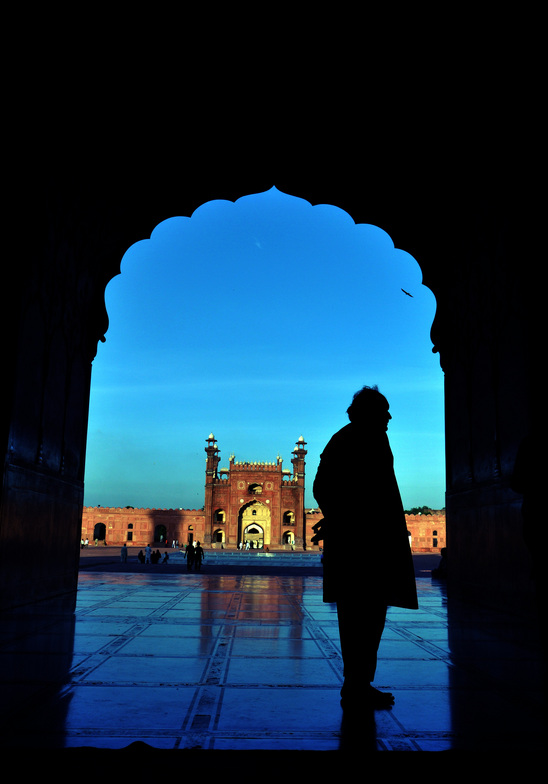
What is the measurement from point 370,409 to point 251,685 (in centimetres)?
137

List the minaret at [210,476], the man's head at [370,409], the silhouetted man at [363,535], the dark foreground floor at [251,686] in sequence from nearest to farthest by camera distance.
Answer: the dark foreground floor at [251,686], the silhouetted man at [363,535], the man's head at [370,409], the minaret at [210,476]

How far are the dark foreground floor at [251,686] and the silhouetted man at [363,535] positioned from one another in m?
0.30

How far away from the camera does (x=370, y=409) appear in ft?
9.73

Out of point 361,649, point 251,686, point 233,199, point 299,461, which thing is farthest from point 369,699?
point 299,461

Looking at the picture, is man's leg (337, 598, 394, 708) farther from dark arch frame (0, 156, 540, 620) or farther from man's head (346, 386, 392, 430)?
dark arch frame (0, 156, 540, 620)

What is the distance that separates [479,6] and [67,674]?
5.18 metres

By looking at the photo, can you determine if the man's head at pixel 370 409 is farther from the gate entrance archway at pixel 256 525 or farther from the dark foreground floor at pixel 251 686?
the gate entrance archway at pixel 256 525

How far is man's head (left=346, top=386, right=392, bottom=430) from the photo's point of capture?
2.96 metres

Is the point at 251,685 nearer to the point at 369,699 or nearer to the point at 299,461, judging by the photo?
the point at 369,699

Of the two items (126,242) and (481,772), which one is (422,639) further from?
(126,242)

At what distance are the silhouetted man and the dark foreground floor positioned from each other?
0.30 meters

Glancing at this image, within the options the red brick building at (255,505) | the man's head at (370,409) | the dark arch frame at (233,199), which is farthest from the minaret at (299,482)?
the man's head at (370,409)

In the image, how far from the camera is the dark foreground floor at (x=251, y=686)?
2.09 m

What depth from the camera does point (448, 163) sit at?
674cm
